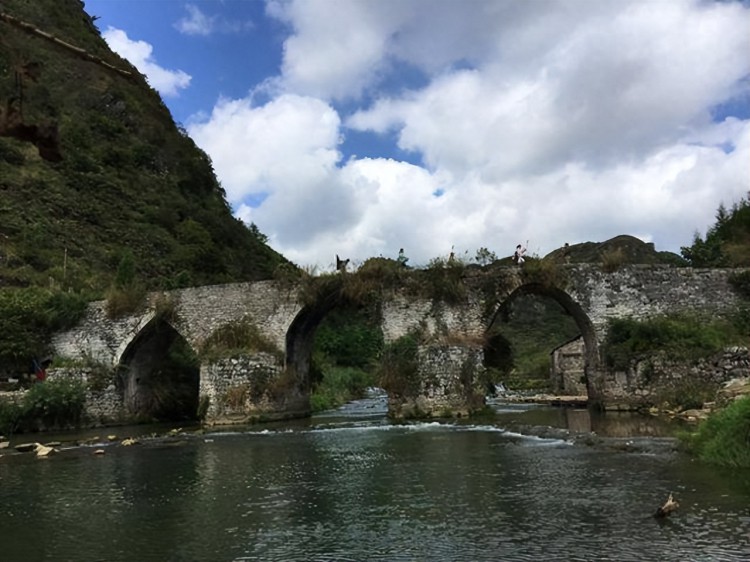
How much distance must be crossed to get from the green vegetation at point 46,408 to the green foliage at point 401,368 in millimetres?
10163

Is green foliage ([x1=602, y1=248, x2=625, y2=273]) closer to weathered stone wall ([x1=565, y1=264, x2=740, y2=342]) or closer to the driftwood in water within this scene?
weathered stone wall ([x1=565, y1=264, x2=740, y2=342])

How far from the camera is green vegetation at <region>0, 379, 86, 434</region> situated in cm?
2056

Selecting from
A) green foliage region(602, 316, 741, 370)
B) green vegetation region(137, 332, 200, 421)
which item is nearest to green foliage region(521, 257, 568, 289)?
green foliage region(602, 316, 741, 370)

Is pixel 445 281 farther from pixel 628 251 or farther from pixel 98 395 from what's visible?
pixel 628 251

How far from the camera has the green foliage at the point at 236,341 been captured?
22.9 m

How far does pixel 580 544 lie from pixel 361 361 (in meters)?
47.7

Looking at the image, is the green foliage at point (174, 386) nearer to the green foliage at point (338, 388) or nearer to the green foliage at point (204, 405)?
the green foliage at point (204, 405)

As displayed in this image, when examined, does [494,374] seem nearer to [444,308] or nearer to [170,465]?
[444,308]

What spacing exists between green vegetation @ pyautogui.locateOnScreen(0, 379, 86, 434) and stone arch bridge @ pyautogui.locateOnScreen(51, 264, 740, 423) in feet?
3.13

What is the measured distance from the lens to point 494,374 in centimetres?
2305

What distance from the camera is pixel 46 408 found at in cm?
2139

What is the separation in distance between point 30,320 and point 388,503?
66.4ft

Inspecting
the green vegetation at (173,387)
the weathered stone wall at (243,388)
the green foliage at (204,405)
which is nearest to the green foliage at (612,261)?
the weathered stone wall at (243,388)

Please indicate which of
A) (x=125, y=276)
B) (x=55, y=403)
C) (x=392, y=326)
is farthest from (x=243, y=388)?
(x=125, y=276)
